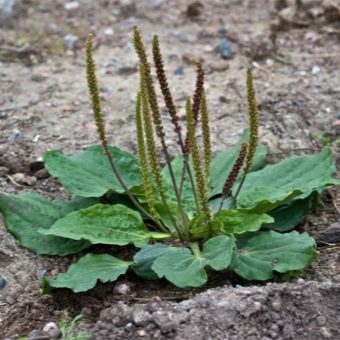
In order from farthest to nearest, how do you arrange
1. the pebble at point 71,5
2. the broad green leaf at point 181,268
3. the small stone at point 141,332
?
1. the pebble at point 71,5
2. the broad green leaf at point 181,268
3. the small stone at point 141,332

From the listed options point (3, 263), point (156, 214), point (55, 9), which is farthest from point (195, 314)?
point (55, 9)

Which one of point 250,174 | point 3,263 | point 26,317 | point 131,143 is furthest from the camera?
point 131,143

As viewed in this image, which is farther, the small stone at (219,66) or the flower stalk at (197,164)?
the small stone at (219,66)

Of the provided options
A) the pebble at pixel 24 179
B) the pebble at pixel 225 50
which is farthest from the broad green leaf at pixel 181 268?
the pebble at pixel 225 50

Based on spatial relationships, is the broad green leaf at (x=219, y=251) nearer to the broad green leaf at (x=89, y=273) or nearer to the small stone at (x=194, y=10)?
the broad green leaf at (x=89, y=273)

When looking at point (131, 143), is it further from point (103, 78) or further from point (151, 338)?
point (151, 338)

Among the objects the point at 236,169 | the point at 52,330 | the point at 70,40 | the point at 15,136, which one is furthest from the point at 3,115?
the point at 52,330

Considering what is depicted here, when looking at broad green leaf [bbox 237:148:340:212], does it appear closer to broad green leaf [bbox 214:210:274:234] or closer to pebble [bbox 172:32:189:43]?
broad green leaf [bbox 214:210:274:234]

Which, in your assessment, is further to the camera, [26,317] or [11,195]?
[11,195]
